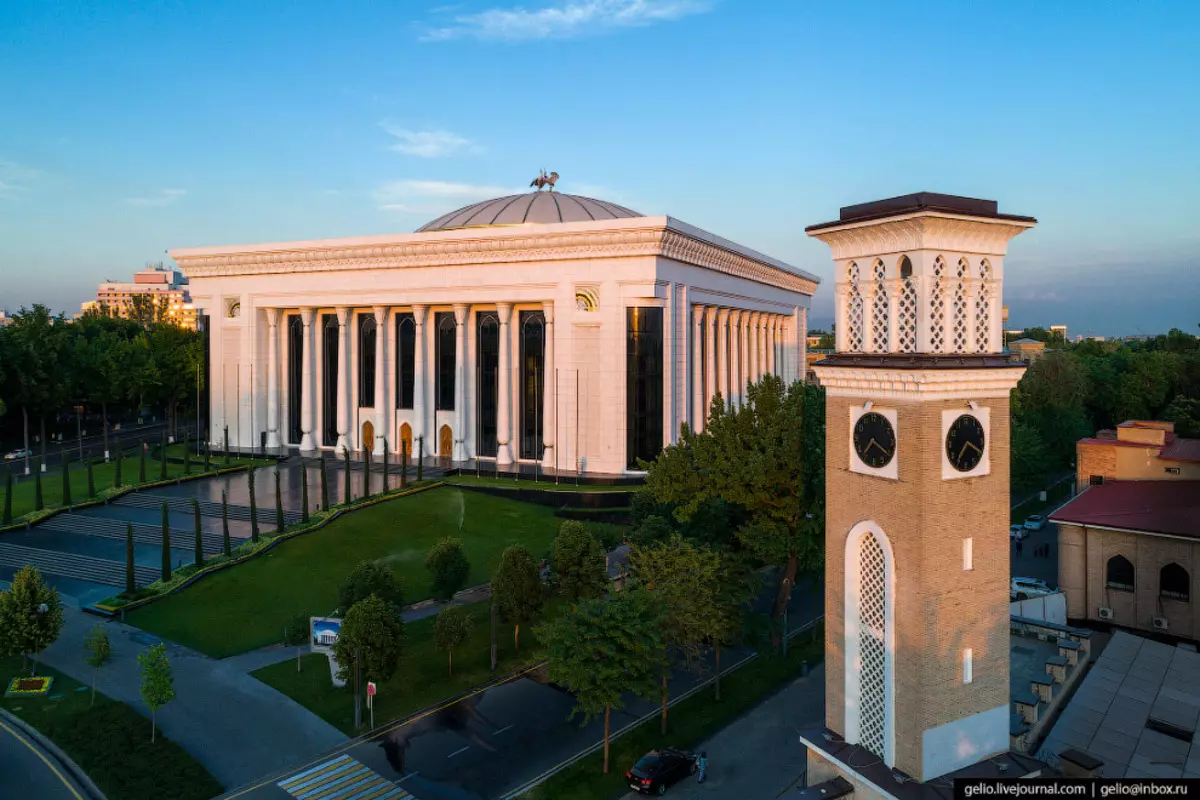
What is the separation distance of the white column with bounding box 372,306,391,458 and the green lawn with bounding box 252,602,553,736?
105 ft

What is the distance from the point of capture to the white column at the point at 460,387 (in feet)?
188

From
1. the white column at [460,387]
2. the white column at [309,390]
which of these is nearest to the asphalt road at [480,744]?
the white column at [460,387]

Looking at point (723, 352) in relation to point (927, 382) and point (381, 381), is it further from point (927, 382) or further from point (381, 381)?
point (927, 382)

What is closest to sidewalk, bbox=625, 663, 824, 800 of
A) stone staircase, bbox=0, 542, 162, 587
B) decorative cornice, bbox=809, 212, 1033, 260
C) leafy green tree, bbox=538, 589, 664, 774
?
leafy green tree, bbox=538, 589, 664, 774

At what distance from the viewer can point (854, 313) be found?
13375mm

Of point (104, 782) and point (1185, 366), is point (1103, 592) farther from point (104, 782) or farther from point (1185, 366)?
point (1185, 366)

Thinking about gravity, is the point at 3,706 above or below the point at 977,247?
below

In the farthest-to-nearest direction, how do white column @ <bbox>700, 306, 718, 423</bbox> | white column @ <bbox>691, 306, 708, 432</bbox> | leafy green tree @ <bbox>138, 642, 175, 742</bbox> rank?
white column @ <bbox>700, 306, 718, 423</bbox>, white column @ <bbox>691, 306, 708, 432</bbox>, leafy green tree @ <bbox>138, 642, 175, 742</bbox>

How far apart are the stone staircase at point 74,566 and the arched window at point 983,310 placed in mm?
33611

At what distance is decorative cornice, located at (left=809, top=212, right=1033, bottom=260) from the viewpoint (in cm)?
1202

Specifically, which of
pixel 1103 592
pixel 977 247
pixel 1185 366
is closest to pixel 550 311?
pixel 1103 592

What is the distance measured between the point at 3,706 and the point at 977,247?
94.6ft

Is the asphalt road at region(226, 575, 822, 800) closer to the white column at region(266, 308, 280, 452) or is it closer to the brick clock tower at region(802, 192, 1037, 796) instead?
the brick clock tower at region(802, 192, 1037, 796)

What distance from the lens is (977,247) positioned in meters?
12.5
